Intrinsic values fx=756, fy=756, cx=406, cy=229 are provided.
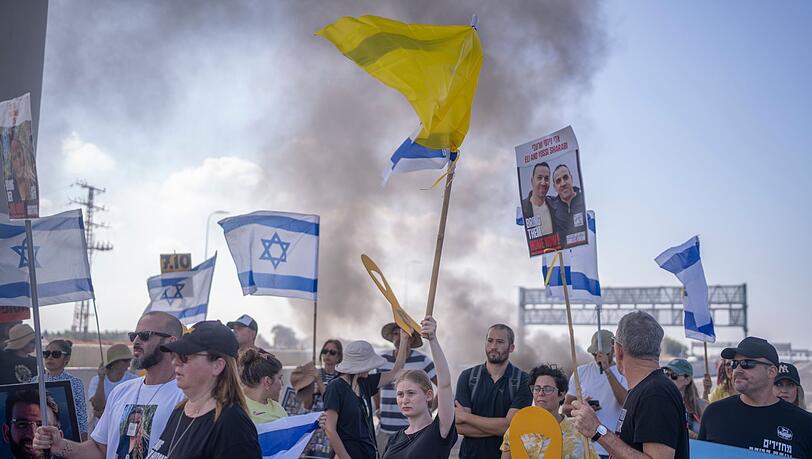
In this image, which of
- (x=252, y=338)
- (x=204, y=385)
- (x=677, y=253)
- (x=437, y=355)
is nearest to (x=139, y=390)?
(x=204, y=385)

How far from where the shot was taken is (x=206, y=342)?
10.6 feet

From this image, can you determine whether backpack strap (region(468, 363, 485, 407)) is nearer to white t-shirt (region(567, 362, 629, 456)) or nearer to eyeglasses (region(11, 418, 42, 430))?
white t-shirt (region(567, 362, 629, 456))

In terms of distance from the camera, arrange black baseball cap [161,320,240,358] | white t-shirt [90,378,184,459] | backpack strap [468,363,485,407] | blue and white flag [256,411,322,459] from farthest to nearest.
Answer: backpack strap [468,363,485,407], blue and white flag [256,411,322,459], white t-shirt [90,378,184,459], black baseball cap [161,320,240,358]

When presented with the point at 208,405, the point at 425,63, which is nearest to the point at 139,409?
the point at 208,405

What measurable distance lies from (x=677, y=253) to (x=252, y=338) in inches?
183

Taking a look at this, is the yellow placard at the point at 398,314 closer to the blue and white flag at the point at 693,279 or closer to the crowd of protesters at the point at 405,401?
the crowd of protesters at the point at 405,401

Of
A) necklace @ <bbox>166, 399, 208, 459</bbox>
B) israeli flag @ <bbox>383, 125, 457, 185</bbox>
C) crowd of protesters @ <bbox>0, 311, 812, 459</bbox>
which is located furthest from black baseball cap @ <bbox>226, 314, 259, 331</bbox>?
necklace @ <bbox>166, 399, 208, 459</bbox>

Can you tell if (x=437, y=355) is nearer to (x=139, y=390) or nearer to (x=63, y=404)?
(x=139, y=390)

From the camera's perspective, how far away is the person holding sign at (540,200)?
4.44 meters

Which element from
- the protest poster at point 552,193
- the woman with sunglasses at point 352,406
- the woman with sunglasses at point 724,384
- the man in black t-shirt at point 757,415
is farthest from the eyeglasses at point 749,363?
the woman with sunglasses at point 724,384

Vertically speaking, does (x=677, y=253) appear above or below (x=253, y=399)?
above

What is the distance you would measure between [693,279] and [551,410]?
3.80 meters

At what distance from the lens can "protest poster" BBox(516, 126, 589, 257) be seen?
4.30 m

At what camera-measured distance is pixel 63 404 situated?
15.1 feet
